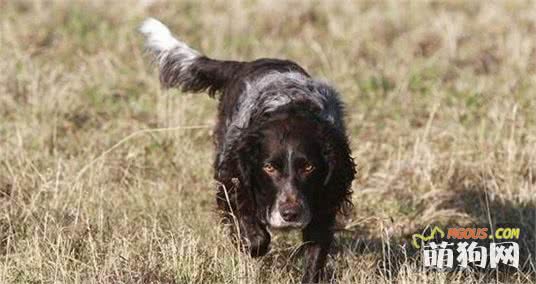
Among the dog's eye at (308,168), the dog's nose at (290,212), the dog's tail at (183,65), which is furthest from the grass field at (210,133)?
the dog's eye at (308,168)

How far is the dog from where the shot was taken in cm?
488

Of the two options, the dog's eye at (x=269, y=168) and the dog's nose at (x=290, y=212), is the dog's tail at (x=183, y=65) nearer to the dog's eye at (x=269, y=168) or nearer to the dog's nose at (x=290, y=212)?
the dog's eye at (x=269, y=168)

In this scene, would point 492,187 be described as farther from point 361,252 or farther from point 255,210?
point 255,210

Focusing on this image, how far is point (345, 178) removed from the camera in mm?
5172

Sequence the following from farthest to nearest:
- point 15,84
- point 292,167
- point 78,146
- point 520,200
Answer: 1. point 15,84
2. point 78,146
3. point 520,200
4. point 292,167

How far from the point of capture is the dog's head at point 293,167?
15.9ft

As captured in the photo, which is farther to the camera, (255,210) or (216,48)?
(216,48)

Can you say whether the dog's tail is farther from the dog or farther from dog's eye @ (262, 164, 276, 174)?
dog's eye @ (262, 164, 276, 174)

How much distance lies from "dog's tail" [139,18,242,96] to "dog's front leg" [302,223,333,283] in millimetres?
1464

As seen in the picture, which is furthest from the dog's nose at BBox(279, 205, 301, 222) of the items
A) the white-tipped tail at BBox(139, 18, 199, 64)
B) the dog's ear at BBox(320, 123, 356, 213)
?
the white-tipped tail at BBox(139, 18, 199, 64)

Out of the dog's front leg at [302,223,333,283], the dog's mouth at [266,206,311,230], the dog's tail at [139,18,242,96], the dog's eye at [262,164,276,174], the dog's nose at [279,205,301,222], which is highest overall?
the dog's tail at [139,18,242,96]

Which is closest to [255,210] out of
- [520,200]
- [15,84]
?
[520,200]

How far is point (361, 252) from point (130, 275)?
63.2 inches

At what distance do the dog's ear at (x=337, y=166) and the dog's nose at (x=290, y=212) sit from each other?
37 centimetres
